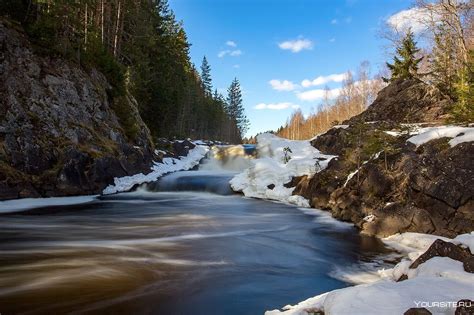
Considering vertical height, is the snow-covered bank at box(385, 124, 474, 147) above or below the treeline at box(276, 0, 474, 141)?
below

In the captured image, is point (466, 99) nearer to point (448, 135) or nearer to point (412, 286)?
point (448, 135)

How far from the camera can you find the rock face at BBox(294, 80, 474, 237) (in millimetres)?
9375

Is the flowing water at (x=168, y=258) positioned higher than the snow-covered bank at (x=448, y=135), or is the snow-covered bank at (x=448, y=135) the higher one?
the snow-covered bank at (x=448, y=135)

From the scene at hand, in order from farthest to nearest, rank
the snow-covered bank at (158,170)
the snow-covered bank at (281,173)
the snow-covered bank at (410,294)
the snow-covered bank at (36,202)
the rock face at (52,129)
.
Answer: the snow-covered bank at (158,170) < the snow-covered bank at (281,173) < the rock face at (52,129) < the snow-covered bank at (36,202) < the snow-covered bank at (410,294)

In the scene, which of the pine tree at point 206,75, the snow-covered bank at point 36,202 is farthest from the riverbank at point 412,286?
the pine tree at point 206,75

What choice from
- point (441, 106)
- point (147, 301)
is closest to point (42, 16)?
point (147, 301)

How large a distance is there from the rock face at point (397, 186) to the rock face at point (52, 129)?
1015 cm

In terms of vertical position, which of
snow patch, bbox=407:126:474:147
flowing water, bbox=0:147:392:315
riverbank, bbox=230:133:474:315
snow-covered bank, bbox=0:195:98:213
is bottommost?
flowing water, bbox=0:147:392:315

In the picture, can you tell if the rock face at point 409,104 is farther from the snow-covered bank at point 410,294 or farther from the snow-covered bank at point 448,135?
the snow-covered bank at point 410,294

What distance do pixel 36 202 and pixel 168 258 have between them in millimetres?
8916

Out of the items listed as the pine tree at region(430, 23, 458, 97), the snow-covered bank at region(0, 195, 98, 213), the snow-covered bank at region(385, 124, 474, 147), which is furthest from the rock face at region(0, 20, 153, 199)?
the pine tree at region(430, 23, 458, 97)

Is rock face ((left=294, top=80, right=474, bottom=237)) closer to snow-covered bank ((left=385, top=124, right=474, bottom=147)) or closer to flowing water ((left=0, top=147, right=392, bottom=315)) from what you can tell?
snow-covered bank ((left=385, top=124, right=474, bottom=147))

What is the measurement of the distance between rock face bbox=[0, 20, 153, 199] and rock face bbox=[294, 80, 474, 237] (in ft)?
33.3

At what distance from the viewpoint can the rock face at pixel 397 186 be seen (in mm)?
9375
